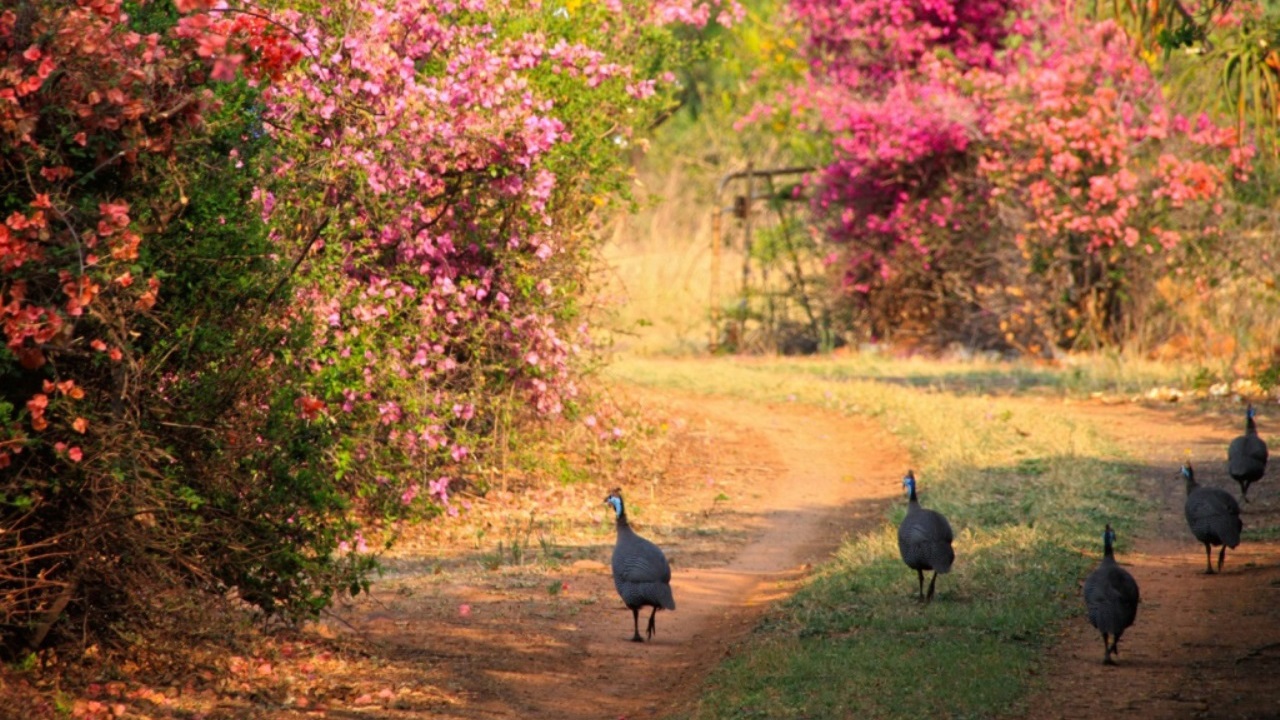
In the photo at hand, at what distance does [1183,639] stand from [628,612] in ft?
10.8

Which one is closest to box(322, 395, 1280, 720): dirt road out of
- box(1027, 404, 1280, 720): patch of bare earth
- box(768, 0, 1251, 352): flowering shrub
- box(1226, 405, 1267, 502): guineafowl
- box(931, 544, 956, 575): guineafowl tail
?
box(1027, 404, 1280, 720): patch of bare earth

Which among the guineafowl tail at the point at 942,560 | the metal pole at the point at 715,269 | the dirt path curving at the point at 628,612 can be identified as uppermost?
the metal pole at the point at 715,269

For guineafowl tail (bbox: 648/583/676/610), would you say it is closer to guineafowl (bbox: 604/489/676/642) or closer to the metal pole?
guineafowl (bbox: 604/489/676/642)

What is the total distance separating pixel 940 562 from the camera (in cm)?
891

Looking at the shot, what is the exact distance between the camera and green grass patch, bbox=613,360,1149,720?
23.7ft

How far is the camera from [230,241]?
7.18m

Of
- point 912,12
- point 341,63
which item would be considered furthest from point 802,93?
point 341,63

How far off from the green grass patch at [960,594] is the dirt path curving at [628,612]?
1.34 feet

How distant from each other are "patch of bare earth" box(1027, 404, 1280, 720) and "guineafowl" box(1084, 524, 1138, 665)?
175mm

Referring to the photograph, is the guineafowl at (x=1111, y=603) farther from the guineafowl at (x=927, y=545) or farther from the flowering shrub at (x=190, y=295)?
the flowering shrub at (x=190, y=295)

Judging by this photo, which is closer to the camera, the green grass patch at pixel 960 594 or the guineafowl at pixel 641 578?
the green grass patch at pixel 960 594

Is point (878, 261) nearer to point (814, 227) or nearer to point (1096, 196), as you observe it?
point (814, 227)

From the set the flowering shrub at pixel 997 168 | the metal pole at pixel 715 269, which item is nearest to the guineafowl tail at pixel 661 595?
the flowering shrub at pixel 997 168

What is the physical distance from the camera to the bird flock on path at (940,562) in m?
7.72
